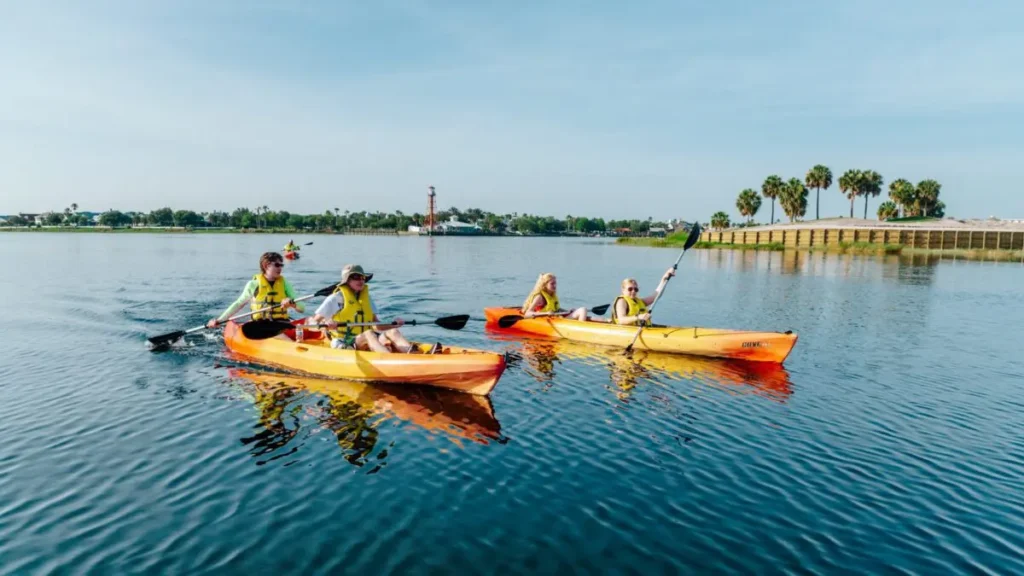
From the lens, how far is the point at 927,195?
91.7 m

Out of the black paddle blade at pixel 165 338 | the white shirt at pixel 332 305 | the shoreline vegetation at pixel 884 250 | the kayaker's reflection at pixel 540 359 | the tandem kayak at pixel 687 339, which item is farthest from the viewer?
the shoreline vegetation at pixel 884 250

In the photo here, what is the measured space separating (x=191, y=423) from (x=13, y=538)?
3535 mm

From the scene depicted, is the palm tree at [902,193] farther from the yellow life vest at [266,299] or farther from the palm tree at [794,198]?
the yellow life vest at [266,299]

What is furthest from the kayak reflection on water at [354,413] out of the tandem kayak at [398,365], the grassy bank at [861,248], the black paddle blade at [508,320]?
the grassy bank at [861,248]

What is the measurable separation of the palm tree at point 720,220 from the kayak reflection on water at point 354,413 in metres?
98.3

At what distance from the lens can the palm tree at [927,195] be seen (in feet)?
298

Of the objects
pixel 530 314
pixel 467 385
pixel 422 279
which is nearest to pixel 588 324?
pixel 530 314

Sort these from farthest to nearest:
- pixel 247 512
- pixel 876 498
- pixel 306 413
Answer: pixel 306 413
pixel 876 498
pixel 247 512

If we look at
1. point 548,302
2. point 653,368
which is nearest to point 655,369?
point 653,368

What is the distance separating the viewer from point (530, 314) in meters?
18.1

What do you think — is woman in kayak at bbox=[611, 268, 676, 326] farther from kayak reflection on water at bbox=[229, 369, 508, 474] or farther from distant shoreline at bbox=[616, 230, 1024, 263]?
distant shoreline at bbox=[616, 230, 1024, 263]

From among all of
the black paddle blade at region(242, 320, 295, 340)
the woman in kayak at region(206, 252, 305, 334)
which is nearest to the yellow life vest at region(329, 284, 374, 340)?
the black paddle blade at region(242, 320, 295, 340)

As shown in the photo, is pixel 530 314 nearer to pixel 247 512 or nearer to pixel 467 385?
pixel 467 385

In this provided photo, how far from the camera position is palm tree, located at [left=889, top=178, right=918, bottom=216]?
92.8 metres
